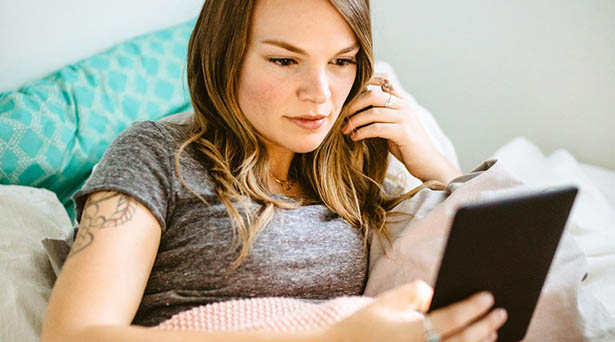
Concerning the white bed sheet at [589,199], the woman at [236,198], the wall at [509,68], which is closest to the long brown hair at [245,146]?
the woman at [236,198]

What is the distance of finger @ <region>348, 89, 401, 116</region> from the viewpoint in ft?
3.89

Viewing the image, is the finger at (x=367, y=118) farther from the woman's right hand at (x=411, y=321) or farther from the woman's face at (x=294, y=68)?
the woman's right hand at (x=411, y=321)

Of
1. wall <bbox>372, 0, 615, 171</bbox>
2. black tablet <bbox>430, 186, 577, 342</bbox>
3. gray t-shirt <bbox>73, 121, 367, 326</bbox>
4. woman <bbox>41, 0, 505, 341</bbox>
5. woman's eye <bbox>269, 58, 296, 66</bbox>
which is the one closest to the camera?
black tablet <bbox>430, 186, 577, 342</bbox>

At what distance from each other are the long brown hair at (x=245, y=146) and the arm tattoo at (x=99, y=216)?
135mm

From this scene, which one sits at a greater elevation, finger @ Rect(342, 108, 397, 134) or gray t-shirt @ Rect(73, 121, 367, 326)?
finger @ Rect(342, 108, 397, 134)

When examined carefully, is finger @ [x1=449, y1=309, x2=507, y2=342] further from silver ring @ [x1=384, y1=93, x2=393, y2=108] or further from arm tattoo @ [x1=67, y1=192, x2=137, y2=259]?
silver ring @ [x1=384, y1=93, x2=393, y2=108]

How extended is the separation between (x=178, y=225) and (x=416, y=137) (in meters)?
0.58

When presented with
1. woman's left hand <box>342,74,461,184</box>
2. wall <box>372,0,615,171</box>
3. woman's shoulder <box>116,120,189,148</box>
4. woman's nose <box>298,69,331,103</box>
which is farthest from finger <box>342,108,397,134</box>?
wall <box>372,0,615,171</box>

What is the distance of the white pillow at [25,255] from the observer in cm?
87

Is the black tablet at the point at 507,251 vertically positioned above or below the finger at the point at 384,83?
below

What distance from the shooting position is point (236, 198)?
3.07 feet

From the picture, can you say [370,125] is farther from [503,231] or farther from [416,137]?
[503,231]

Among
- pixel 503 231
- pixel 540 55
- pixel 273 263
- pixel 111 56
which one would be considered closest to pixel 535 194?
pixel 503 231

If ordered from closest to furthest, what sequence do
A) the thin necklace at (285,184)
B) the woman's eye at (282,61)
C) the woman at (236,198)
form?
the woman at (236,198) → the woman's eye at (282,61) → the thin necklace at (285,184)
